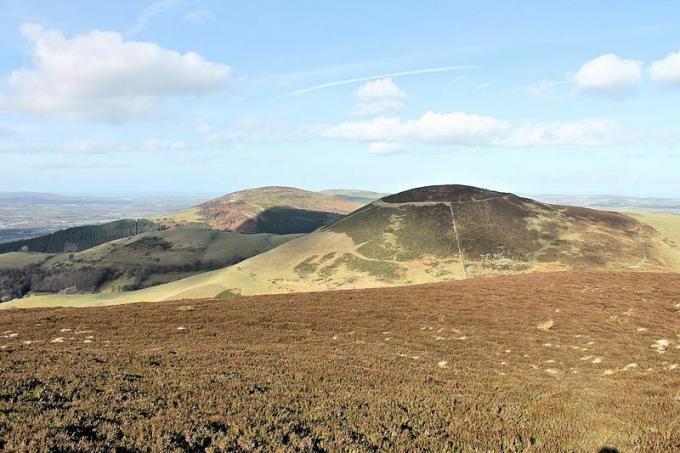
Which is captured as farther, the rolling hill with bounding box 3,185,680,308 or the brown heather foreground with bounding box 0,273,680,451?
the rolling hill with bounding box 3,185,680,308

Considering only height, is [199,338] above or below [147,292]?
above

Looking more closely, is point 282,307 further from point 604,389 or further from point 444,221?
point 444,221

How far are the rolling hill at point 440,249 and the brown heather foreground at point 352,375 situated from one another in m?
78.7

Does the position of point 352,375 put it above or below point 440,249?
above

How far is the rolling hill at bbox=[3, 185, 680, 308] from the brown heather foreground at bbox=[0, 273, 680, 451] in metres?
78.7

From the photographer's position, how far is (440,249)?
12800 centimetres

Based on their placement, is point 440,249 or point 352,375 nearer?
point 352,375

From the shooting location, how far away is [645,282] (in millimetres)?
39906

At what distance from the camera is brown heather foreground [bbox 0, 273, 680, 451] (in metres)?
12.7

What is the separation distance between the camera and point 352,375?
19.4 m

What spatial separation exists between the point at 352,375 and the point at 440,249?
113m

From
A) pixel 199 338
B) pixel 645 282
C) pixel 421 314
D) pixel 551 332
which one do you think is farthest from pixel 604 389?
pixel 645 282

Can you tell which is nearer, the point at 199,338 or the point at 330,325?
the point at 199,338

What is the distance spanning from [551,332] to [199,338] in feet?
75.2
